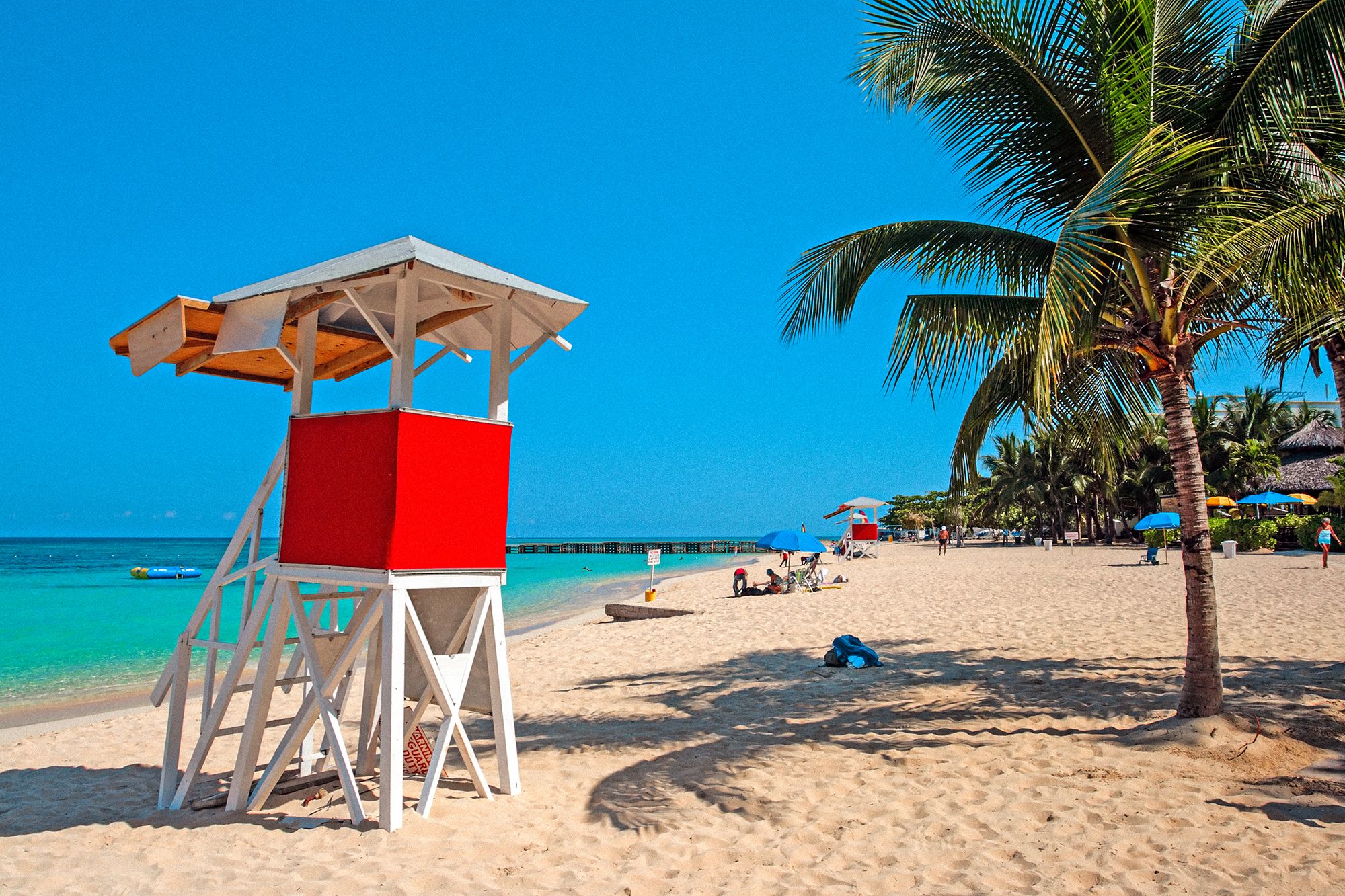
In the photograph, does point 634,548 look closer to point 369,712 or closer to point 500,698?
point 369,712

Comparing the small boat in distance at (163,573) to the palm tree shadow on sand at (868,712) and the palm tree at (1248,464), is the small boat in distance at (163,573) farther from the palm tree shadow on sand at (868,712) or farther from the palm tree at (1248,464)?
the palm tree at (1248,464)

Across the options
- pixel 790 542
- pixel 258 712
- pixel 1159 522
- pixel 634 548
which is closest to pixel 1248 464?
pixel 1159 522

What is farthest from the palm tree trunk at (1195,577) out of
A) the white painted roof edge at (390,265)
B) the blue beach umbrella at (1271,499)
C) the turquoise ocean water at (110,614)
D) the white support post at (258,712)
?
the blue beach umbrella at (1271,499)

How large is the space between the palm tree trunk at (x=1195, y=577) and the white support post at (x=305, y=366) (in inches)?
260

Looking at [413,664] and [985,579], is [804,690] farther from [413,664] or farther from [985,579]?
[985,579]

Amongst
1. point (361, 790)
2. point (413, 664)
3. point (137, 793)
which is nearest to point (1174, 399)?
point (413, 664)

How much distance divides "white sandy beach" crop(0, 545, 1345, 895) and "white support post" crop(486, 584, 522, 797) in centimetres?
16

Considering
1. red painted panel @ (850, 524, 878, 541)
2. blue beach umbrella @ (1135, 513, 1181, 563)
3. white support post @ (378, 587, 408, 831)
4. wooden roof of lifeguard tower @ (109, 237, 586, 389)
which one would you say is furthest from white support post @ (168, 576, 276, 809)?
red painted panel @ (850, 524, 878, 541)

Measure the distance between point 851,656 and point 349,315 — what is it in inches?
282

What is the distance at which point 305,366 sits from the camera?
5.70m

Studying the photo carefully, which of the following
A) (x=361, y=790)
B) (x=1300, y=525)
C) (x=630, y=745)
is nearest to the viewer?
(x=361, y=790)

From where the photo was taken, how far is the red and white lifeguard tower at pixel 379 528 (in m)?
4.95

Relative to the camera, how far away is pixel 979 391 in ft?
27.5

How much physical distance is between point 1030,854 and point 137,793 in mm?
6392
